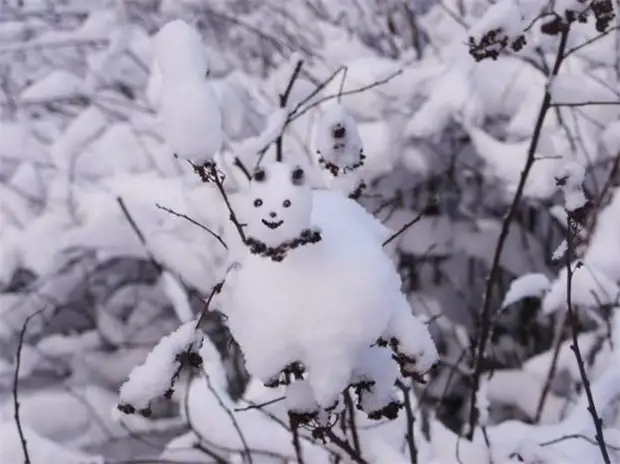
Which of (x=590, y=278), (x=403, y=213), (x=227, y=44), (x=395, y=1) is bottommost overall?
(x=590, y=278)

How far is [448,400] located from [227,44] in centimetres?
253

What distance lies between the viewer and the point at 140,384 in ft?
3.19

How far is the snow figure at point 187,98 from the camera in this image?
1.02m

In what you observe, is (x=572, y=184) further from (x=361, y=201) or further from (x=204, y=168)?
(x=361, y=201)

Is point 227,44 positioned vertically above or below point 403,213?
above

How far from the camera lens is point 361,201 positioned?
2.73 meters

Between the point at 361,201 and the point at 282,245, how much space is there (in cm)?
187

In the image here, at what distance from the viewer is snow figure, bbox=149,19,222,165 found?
3.34ft

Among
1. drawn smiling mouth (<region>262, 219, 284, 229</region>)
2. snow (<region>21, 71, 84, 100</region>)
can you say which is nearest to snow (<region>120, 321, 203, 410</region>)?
drawn smiling mouth (<region>262, 219, 284, 229</region>)

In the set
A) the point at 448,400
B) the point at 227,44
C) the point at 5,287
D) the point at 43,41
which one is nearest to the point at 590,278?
the point at 448,400

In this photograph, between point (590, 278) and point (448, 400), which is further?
point (448, 400)

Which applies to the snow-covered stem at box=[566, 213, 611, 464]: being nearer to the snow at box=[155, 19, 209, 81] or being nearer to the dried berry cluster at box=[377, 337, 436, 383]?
the dried berry cluster at box=[377, 337, 436, 383]

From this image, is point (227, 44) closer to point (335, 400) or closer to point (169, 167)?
point (169, 167)

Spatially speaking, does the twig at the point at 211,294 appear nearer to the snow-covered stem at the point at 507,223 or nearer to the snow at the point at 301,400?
the snow at the point at 301,400
